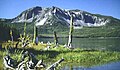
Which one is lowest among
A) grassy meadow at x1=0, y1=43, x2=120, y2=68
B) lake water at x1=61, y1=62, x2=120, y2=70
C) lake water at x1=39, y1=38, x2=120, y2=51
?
lake water at x1=61, y1=62, x2=120, y2=70

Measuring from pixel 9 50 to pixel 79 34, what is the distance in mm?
1620

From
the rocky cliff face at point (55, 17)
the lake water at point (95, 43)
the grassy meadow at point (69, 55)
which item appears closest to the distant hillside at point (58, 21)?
the rocky cliff face at point (55, 17)

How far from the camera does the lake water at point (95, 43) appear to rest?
8320 millimetres

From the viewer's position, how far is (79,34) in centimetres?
841

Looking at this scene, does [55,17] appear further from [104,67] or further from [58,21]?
[104,67]

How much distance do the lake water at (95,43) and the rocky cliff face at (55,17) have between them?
15.2 inches

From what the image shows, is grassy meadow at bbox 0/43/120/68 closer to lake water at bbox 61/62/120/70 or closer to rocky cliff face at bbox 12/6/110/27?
lake water at bbox 61/62/120/70

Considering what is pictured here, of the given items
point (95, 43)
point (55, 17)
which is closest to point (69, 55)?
point (55, 17)

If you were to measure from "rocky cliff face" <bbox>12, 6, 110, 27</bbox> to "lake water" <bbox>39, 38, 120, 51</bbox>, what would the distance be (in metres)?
0.39

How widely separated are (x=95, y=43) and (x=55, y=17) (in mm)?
1239

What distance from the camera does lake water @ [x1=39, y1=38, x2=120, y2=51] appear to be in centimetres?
832

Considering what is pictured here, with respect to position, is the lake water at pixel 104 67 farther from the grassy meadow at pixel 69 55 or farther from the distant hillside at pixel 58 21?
the distant hillside at pixel 58 21

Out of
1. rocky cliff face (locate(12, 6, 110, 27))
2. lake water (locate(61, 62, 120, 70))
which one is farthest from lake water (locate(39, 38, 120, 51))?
lake water (locate(61, 62, 120, 70))

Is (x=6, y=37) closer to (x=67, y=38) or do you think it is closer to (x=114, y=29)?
(x=67, y=38)
